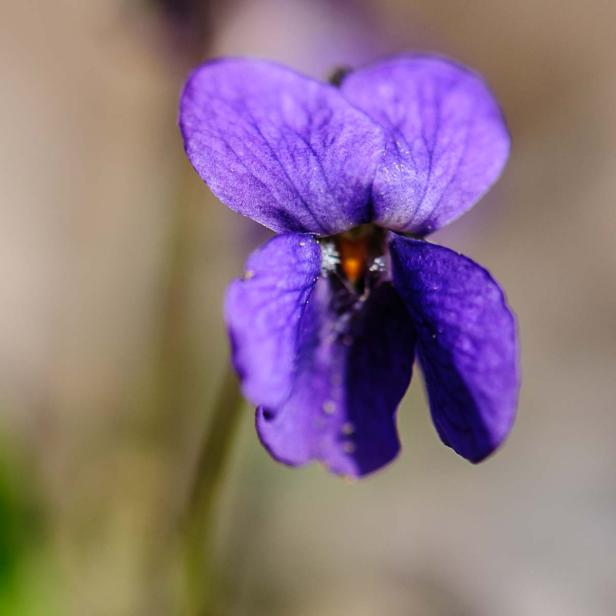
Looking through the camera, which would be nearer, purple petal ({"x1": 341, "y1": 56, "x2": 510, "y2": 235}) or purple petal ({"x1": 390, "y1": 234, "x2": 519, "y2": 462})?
purple petal ({"x1": 390, "y1": 234, "x2": 519, "y2": 462})

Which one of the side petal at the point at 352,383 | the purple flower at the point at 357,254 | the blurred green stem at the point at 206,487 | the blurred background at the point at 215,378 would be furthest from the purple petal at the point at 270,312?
the blurred background at the point at 215,378

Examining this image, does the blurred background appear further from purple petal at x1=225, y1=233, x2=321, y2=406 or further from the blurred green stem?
purple petal at x1=225, y1=233, x2=321, y2=406

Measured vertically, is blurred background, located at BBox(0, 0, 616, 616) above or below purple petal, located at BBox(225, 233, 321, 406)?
below

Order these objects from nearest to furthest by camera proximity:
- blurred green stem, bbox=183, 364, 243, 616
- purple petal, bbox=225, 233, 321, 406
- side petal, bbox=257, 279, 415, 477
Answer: purple petal, bbox=225, 233, 321, 406 → side petal, bbox=257, 279, 415, 477 → blurred green stem, bbox=183, 364, 243, 616

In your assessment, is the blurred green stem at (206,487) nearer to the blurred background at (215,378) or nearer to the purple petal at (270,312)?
the blurred background at (215,378)

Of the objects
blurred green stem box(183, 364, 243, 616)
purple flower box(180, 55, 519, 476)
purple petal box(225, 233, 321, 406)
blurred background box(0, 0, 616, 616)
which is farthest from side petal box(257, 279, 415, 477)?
blurred background box(0, 0, 616, 616)

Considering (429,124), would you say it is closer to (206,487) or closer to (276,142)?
(276,142)
